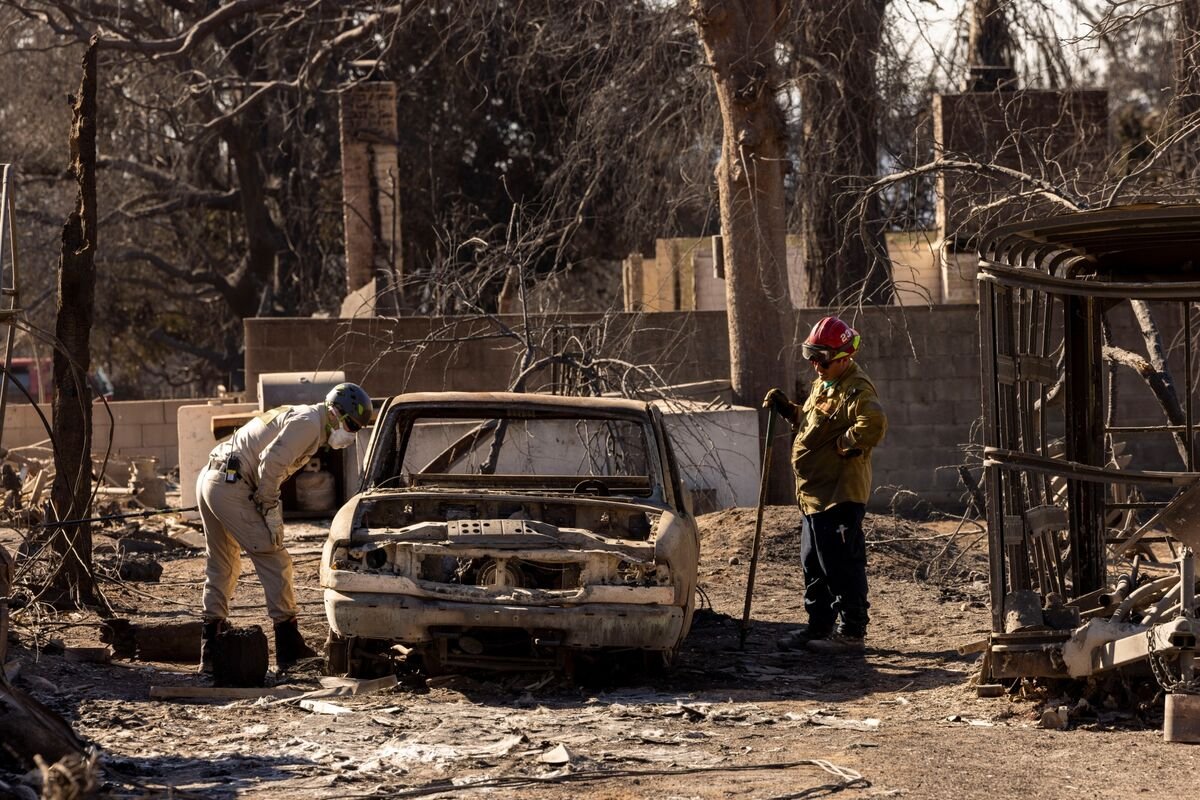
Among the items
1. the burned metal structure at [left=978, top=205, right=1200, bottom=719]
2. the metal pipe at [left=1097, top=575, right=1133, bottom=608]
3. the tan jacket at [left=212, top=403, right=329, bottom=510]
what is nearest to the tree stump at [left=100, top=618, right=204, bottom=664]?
the tan jacket at [left=212, top=403, right=329, bottom=510]

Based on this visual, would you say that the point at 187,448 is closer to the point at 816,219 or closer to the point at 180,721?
the point at 816,219

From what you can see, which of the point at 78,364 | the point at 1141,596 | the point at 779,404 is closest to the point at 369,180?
the point at 78,364

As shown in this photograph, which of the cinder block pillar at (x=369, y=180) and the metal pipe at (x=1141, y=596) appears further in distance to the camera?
the cinder block pillar at (x=369, y=180)

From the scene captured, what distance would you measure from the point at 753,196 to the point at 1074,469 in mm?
7743

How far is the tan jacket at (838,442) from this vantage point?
9.01 m

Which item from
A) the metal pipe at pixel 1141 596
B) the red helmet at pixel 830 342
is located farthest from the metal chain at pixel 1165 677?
the red helmet at pixel 830 342

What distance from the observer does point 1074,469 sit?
282 inches

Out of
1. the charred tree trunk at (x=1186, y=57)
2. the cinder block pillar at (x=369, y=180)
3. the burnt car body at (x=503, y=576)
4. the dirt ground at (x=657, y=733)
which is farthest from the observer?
the cinder block pillar at (x=369, y=180)

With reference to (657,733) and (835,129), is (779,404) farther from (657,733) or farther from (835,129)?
(835,129)

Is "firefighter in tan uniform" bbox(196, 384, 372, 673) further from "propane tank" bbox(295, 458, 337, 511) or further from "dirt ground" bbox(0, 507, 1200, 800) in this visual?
"propane tank" bbox(295, 458, 337, 511)

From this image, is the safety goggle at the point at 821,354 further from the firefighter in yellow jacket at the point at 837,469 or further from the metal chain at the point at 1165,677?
the metal chain at the point at 1165,677

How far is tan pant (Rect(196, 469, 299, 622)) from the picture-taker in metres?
8.58

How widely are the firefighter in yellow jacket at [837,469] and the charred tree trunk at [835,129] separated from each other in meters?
5.60

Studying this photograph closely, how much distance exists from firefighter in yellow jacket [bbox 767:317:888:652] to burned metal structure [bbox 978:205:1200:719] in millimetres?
1020
